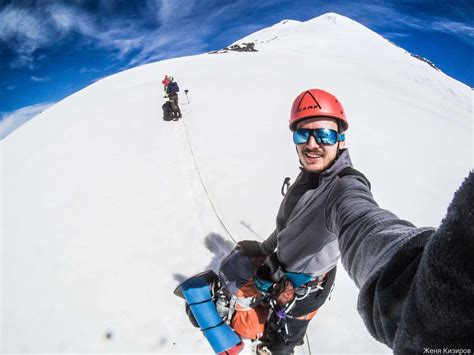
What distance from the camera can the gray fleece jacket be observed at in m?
1.07

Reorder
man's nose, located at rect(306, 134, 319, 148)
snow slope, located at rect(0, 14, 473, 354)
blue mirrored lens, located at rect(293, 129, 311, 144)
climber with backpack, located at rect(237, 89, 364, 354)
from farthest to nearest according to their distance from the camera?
1. snow slope, located at rect(0, 14, 473, 354)
2. blue mirrored lens, located at rect(293, 129, 311, 144)
3. man's nose, located at rect(306, 134, 319, 148)
4. climber with backpack, located at rect(237, 89, 364, 354)

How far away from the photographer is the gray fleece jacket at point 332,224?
107cm

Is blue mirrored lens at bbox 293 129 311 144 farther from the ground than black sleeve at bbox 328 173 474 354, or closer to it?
farther from the ground

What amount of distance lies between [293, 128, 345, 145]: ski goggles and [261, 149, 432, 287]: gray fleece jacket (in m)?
0.34

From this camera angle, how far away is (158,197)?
612 cm

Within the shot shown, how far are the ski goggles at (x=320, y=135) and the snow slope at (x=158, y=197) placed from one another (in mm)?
2667

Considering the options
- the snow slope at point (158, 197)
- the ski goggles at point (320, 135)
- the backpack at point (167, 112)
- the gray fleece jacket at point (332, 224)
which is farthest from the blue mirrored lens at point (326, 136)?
the backpack at point (167, 112)

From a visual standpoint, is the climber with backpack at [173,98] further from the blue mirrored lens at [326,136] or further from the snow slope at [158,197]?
the blue mirrored lens at [326,136]

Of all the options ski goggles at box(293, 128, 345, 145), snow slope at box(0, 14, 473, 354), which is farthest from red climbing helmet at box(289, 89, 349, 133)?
snow slope at box(0, 14, 473, 354)

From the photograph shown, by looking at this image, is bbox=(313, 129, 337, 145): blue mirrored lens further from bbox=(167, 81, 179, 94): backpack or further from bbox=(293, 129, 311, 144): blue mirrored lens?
bbox=(167, 81, 179, 94): backpack

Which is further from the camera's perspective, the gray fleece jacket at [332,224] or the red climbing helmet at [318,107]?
the red climbing helmet at [318,107]

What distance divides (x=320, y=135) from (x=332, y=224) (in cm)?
113

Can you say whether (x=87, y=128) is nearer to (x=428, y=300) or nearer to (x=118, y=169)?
(x=118, y=169)

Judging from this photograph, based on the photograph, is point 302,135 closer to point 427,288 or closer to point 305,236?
point 305,236
